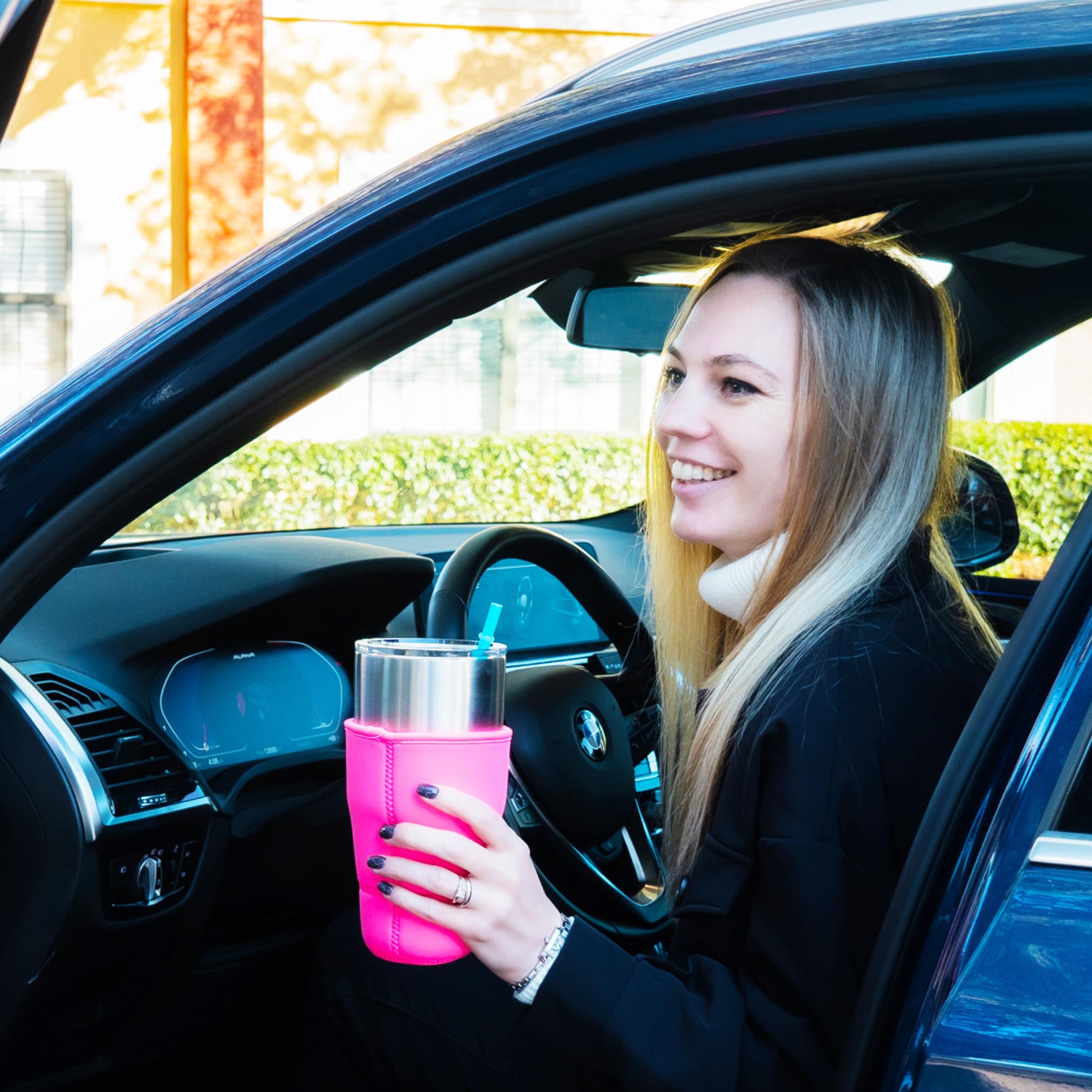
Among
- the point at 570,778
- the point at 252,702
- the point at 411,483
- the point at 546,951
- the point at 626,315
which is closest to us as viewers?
the point at 546,951

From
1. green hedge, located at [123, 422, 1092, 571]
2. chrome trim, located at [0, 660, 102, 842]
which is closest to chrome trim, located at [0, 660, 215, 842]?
chrome trim, located at [0, 660, 102, 842]

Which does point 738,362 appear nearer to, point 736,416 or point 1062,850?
point 736,416

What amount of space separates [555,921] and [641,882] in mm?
963

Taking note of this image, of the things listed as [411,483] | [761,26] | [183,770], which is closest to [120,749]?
[183,770]

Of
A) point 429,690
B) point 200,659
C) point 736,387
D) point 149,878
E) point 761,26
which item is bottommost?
point 149,878

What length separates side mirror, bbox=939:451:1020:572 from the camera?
2.47m

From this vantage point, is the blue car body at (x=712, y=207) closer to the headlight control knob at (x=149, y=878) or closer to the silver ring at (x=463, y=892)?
the silver ring at (x=463, y=892)

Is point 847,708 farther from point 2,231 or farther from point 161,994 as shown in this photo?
point 2,231

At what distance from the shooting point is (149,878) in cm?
160

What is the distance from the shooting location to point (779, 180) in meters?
0.95

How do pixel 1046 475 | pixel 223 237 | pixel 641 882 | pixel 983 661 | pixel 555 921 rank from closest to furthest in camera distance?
pixel 555 921, pixel 983 661, pixel 641 882, pixel 1046 475, pixel 223 237

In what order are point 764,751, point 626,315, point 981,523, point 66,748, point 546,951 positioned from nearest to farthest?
1. point 546,951
2. point 764,751
3. point 66,748
4. point 626,315
5. point 981,523

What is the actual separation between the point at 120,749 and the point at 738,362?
90 centimetres

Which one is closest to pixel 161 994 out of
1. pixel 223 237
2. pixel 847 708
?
pixel 847 708
